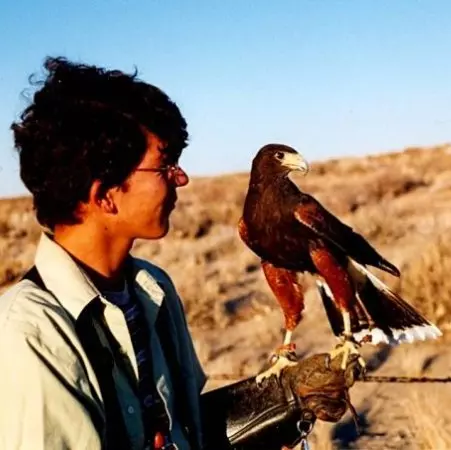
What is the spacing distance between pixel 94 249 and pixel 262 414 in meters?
1.01

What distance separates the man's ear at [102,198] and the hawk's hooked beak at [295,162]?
565 millimetres

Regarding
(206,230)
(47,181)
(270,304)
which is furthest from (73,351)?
(206,230)

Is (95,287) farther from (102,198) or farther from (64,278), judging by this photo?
(102,198)

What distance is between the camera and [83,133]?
128 inches

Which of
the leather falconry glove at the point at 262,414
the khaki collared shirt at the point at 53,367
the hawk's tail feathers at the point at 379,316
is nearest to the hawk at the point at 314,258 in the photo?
the hawk's tail feathers at the point at 379,316

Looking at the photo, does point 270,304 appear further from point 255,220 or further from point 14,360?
point 14,360

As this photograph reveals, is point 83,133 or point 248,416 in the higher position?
point 83,133

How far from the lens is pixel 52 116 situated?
3.25 m

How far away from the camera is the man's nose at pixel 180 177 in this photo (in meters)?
3.29

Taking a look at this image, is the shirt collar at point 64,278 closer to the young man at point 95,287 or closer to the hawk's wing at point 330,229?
the young man at point 95,287

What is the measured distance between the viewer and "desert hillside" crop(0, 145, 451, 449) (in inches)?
289

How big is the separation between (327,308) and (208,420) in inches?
22.4

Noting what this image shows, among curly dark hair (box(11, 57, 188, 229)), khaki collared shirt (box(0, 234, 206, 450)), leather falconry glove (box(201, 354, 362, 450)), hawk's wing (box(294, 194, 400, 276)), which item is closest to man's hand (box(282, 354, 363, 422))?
leather falconry glove (box(201, 354, 362, 450))

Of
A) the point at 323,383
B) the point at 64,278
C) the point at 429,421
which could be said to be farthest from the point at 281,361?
the point at 429,421
